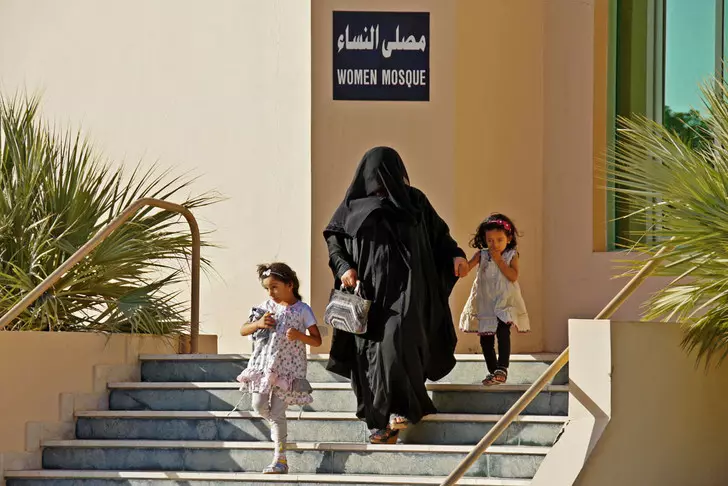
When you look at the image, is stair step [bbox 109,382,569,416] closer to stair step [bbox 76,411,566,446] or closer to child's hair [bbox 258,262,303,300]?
stair step [bbox 76,411,566,446]

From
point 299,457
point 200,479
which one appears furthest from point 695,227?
point 200,479

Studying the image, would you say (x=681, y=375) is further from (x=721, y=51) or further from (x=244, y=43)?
(x=244, y=43)

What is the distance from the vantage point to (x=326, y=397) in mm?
8344

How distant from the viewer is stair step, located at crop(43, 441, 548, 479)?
7.43 meters

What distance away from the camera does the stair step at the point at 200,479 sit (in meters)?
7.30

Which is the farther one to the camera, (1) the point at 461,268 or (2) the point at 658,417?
(1) the point at 461,268

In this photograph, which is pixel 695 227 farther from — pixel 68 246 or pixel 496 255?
pixel 68 246

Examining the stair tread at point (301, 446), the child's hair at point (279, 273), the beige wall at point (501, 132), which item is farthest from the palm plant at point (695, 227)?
the beige wall at point (501, 132)

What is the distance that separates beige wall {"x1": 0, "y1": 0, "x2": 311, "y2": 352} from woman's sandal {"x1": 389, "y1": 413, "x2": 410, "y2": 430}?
368cm

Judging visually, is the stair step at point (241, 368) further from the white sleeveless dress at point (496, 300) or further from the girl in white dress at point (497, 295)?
the white sleeveless dress at point (496, 300)

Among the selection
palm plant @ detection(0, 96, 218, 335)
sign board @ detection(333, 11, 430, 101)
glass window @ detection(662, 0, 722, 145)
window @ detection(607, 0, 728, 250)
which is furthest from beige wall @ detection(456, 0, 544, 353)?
palm plant @ detection(0, 96, 218, 335)

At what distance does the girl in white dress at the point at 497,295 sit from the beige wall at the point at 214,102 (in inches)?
119

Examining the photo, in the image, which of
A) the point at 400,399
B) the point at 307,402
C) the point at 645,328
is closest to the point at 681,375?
the point at 645,328

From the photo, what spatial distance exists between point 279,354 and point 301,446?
1.79 feet
